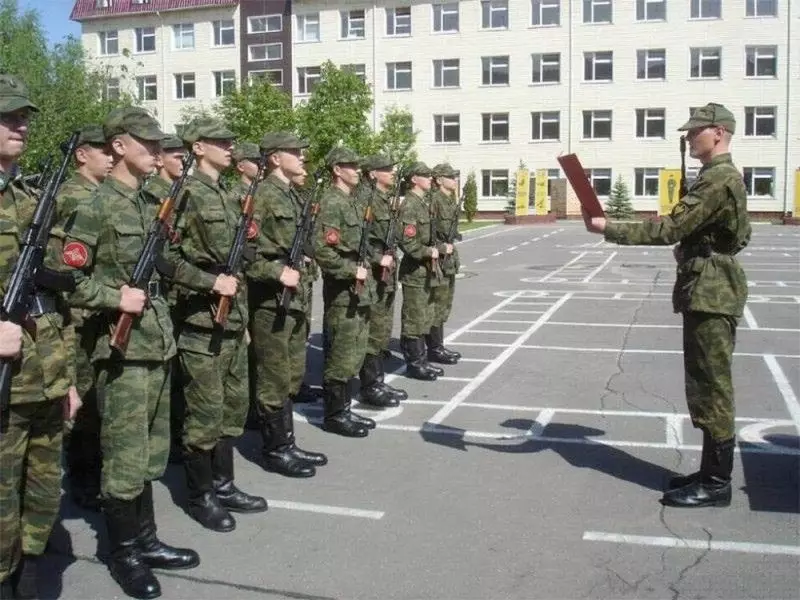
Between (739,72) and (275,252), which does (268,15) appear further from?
(275,252)

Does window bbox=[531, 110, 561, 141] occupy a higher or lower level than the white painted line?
higher

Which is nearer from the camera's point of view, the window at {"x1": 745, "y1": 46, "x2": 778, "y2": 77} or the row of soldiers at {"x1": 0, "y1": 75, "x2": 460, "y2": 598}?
the row of soldiers at {"x1": 0, "y1": 75, "x2": 460, "y2": 598}

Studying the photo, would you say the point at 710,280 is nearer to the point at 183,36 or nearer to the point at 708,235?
the point at 708,235

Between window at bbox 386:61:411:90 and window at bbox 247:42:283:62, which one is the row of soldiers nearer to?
window at bbox 386:61:411:90

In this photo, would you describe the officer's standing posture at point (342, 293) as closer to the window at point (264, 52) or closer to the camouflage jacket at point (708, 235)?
the camouflage jacket at point (708, 235)

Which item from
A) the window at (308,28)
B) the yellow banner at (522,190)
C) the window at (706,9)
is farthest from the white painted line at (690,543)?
the window at (308,28)

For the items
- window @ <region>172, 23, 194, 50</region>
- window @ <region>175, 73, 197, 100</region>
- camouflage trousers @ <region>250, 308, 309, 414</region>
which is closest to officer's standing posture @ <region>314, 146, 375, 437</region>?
camouflage trousers @ <region>250, 308, 309, 414</region>

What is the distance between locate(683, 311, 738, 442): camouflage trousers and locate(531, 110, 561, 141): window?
145 ft

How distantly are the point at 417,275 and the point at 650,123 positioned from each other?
40.6 meters

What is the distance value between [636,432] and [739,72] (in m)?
42.6

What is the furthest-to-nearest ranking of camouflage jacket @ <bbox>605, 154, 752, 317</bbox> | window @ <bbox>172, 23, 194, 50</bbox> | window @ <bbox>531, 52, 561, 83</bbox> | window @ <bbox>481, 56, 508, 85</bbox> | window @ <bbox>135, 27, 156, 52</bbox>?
1. window @ <bbox>135, 27, 156, 52</bbox>
2. window @ <bbox>172, 23, 194, 50</bbox>
3. window @ <bbox>481, 56, 508, 85</bbox>
4. window @ <bbox>531, 52, 561, 83</bbox>
5. camouflage jacket @ <bbox>605, 154, 752, 317</bbox>

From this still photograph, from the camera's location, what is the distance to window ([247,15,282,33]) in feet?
174

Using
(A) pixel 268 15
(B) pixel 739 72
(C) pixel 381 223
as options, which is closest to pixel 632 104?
(B) pixel 739 72

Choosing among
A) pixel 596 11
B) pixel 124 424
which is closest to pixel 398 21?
pixel 596 11
